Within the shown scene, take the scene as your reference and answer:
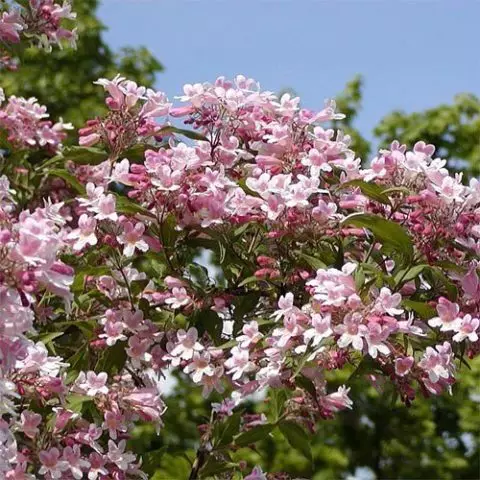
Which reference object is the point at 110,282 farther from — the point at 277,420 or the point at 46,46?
the point at 46,46

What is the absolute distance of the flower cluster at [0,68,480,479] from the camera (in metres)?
1.97

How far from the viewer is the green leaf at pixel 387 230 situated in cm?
198

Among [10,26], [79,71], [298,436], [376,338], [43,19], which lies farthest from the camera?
[79,71]

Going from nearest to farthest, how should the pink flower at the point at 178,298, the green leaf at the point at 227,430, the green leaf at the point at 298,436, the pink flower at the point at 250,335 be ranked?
the pink flower at the point at 250,335 < the pink flower at the point at 178,298 < the green leaf at the point at 298,436 < the green leaf at the point at 227,430

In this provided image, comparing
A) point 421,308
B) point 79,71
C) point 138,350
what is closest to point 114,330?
point 138,350

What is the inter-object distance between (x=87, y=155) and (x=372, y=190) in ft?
2.41

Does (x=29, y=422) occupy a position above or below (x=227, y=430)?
below

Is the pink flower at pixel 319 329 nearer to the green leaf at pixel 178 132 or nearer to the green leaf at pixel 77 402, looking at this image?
A: the green leaf at pixel 77 402

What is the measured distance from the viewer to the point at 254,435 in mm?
2334

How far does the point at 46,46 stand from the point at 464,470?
17.2 ft

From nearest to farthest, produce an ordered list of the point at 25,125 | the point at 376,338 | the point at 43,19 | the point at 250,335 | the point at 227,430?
the point at 376,338
the point at 250,335
the point at 227,430
the point at 43,19
the point at 25,125

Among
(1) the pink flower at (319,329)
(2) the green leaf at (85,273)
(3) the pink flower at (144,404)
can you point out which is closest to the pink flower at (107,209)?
(2) the green leaf at (85,273)

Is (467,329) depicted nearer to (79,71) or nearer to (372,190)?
(372,190)

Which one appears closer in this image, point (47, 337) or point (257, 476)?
point (47, 337)
